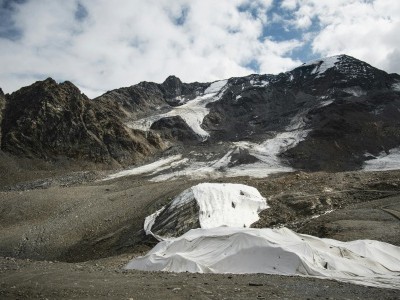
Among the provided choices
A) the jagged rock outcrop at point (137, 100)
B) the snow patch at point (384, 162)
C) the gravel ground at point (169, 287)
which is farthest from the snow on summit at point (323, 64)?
the gravel ground at point (169, 287)

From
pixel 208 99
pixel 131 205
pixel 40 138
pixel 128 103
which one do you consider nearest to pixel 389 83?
pixel 208 99

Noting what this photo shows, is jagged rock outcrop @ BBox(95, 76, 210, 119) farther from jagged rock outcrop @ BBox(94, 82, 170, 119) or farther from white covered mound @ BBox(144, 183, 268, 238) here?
white covered mound @ BBox(144, 183, 268, 238)

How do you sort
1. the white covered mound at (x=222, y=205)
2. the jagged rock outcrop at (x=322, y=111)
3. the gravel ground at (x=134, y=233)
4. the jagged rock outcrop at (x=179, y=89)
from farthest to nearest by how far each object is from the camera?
the jagged rock outcrop at (x=179, y=89), the jagged rock outcrop at (x=322, y=111), the white covered mound at (x=222, y=205), the gravel ground at (x=134, y=233)

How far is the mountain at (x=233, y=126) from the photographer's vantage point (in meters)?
64.2

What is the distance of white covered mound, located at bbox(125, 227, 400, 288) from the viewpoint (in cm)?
1230

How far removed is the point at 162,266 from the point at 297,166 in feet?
158

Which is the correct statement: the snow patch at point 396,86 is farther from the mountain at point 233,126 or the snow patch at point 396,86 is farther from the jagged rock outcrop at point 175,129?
the jagged rock outcrop at point 175,129

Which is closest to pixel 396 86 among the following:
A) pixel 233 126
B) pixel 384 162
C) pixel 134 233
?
Result: pixel 233 126

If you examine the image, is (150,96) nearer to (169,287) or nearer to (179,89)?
(179,89)

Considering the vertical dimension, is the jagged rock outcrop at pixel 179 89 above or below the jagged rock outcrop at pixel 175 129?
above

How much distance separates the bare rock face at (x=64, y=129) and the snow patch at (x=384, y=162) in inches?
1591

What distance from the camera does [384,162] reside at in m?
60.5

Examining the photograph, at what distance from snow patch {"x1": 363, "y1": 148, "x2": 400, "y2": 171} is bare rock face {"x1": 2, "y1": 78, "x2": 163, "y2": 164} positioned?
1591 inches

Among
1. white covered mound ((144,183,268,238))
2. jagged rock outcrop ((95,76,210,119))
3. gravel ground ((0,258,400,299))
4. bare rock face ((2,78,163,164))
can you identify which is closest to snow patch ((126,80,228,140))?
jagged rock outcrop ((95,76,210,119))
